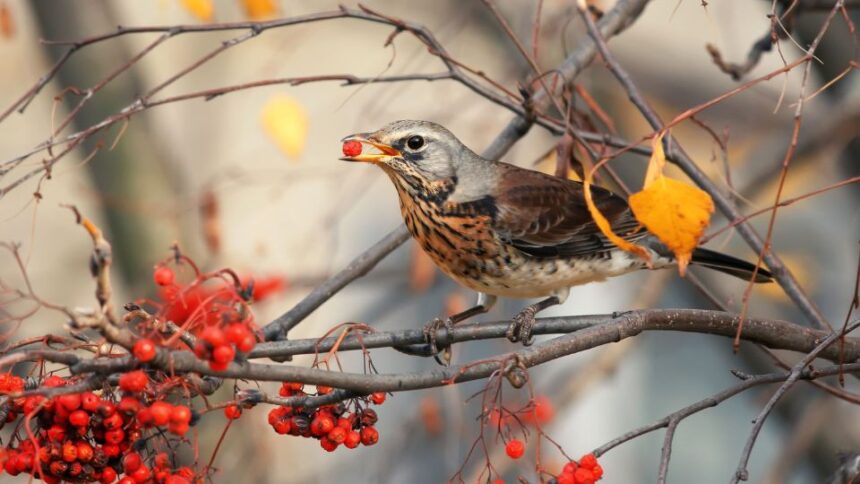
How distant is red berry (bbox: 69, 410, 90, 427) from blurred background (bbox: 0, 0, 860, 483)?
306 cm

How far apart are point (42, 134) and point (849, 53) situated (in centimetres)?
552

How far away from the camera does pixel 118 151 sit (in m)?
5.53

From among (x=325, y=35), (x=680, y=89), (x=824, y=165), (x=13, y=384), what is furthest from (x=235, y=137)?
(x=13, y=384)

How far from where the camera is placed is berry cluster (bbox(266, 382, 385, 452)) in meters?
2.21

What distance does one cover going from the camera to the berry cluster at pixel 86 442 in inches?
77.0

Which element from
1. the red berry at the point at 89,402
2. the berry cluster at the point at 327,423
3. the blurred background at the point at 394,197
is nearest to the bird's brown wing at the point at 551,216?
the blurred background at the point at 394,197

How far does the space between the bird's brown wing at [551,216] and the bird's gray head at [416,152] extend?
0.76 ft

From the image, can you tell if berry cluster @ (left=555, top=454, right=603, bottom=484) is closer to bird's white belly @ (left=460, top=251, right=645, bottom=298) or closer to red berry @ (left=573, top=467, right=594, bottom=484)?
red berry @ (left=573, top=467, right=594, bottom=484)

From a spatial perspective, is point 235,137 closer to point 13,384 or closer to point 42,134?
point 42,134

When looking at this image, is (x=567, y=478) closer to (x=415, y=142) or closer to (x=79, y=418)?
(x=79, y=418)

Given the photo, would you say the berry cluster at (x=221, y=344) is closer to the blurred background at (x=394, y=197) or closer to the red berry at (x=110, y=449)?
the red berry at (x=110, y=449)

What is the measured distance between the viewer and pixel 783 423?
5.67m

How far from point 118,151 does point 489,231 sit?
2.57m

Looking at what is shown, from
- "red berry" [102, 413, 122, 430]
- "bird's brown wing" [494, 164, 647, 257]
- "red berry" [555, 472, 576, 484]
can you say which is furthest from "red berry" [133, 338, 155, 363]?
"bird's brown wing" [494, 164, 647, 257]
